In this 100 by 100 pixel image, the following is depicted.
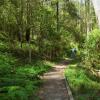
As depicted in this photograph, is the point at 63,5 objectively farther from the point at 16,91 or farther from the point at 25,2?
the point at 16,91

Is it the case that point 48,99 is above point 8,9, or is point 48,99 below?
below

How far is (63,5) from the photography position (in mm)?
45875

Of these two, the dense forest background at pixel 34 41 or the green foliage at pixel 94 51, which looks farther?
the green foliage at pixel 94 51

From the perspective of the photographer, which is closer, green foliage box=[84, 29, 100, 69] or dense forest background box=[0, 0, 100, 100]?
dense forest background box=[0, 0, 100, 100]

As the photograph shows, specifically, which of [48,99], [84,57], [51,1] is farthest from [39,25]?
[48,99]

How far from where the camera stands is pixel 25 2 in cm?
2434

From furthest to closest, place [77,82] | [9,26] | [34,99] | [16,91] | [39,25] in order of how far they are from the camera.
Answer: [9,26]
[39,25]
[77,82]
[34,99]
[16,91]

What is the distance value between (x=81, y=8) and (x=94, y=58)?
46623 millimetres

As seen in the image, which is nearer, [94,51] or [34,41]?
[94,51]

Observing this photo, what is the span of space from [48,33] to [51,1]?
8.93 metres

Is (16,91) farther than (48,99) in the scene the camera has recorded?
No

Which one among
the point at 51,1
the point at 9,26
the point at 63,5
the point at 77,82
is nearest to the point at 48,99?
the point at 77,82

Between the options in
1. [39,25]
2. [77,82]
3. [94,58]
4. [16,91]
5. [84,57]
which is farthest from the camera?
[39,25]

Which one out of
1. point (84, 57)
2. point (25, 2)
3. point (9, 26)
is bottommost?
point (84, 57)
